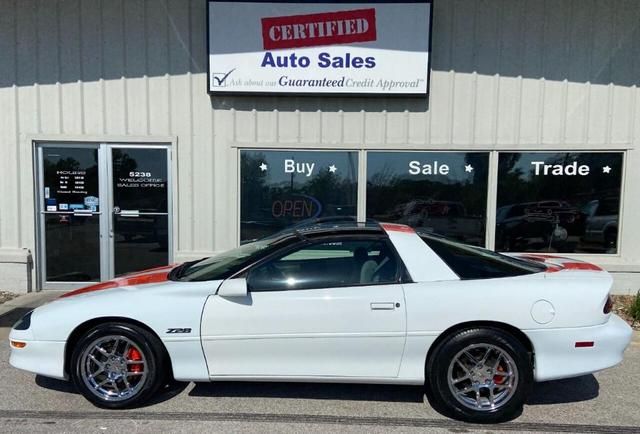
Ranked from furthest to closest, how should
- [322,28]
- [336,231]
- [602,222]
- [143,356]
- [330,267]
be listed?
1. [602,222]
2. [322,28]
3. [336,231]
4. [330,267]
5. [143,356]

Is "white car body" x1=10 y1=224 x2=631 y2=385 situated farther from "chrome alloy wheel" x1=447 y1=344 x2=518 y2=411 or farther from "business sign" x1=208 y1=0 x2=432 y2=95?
"business sign" x1=208 y1=0 x2=432 y2=95

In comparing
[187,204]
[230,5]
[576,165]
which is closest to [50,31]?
[230,5]

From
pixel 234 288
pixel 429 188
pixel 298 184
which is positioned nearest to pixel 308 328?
pixel 234 288

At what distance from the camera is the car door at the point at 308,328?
10.5 feet

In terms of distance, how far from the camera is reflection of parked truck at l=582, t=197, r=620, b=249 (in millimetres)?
6836

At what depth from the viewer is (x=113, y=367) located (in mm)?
3363

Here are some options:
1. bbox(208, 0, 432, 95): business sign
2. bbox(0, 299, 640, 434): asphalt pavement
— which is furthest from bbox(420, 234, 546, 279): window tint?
bbox(208, 0, 432, 95): business sign

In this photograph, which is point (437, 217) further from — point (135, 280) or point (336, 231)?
point (135, 280)

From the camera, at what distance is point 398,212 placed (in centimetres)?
690

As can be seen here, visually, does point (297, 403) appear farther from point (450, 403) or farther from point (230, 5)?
point (230, 5)

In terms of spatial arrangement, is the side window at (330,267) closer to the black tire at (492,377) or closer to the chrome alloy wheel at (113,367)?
the black tire at (492,377)

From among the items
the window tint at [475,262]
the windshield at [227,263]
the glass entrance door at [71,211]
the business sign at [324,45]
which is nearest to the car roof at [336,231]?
the windshield at [227,263]

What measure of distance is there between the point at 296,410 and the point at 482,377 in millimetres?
1413

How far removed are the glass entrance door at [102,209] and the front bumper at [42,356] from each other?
370 cm
